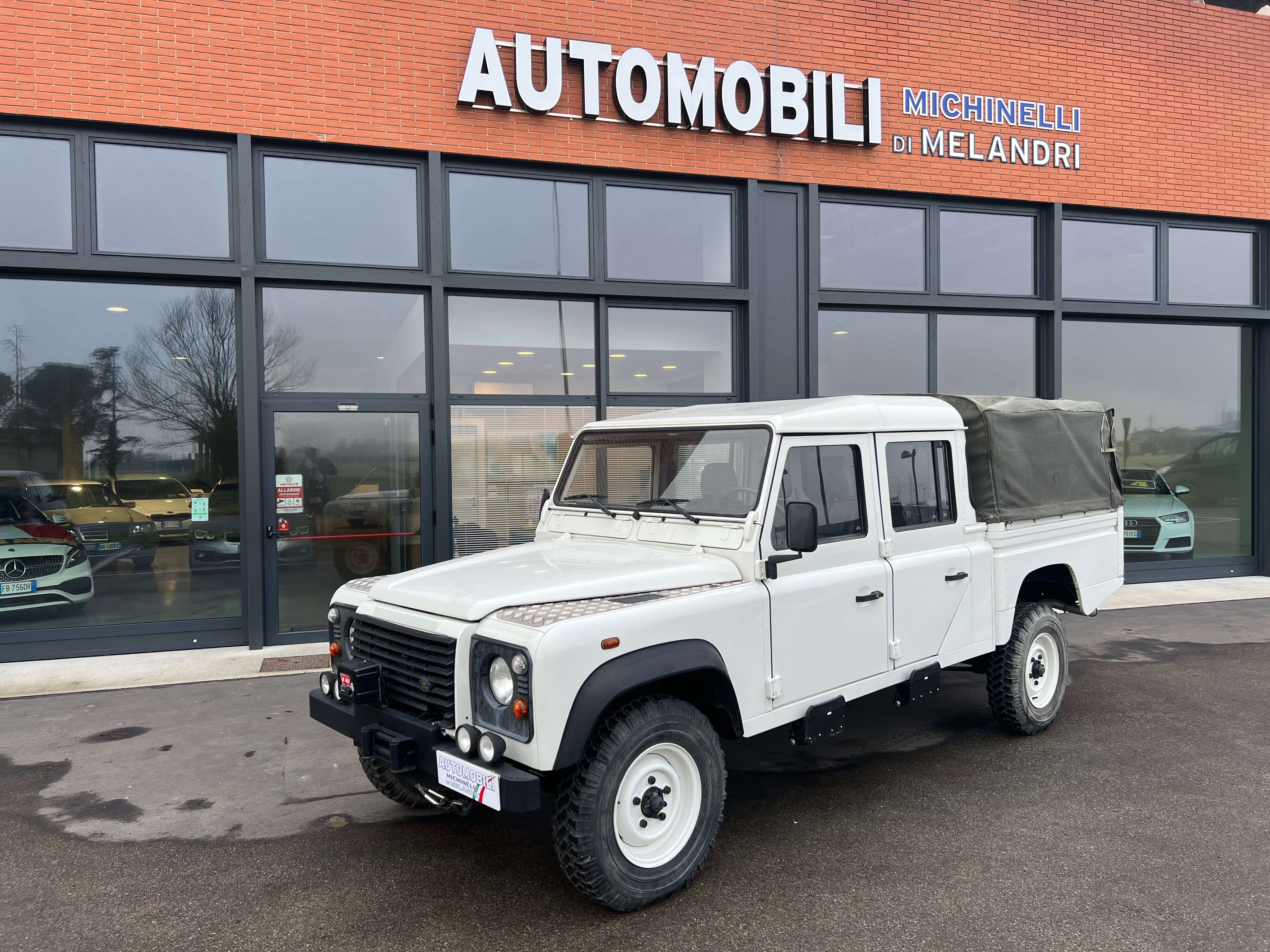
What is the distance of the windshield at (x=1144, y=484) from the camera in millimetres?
10961

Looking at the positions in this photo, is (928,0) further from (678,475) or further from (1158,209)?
(678,475)

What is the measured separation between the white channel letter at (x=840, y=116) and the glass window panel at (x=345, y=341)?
5001 mm

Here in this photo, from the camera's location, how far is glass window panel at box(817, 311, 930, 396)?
960cm

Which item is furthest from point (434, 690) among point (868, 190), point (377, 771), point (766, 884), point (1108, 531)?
point (868, 190)

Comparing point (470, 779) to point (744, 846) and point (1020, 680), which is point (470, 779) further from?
point (1020, 680)

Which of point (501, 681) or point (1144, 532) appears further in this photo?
point (1144, 532)

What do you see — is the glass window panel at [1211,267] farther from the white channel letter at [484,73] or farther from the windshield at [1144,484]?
the white channel letter at [484,73]

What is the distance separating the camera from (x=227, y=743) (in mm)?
5336

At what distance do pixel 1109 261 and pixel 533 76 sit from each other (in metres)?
7.72

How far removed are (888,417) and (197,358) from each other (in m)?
6.67

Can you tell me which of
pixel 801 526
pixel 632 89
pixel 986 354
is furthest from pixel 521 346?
pixel 986 354

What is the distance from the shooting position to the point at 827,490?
4199mm

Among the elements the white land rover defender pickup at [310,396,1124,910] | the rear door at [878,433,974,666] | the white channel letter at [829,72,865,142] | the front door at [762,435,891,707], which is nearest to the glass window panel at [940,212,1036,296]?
the white channel letter at [829,72,865,142]

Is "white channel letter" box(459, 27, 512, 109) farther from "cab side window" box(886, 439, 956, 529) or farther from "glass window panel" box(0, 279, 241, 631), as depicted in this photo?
"cab side window" box(886, 439, 956, 529)
